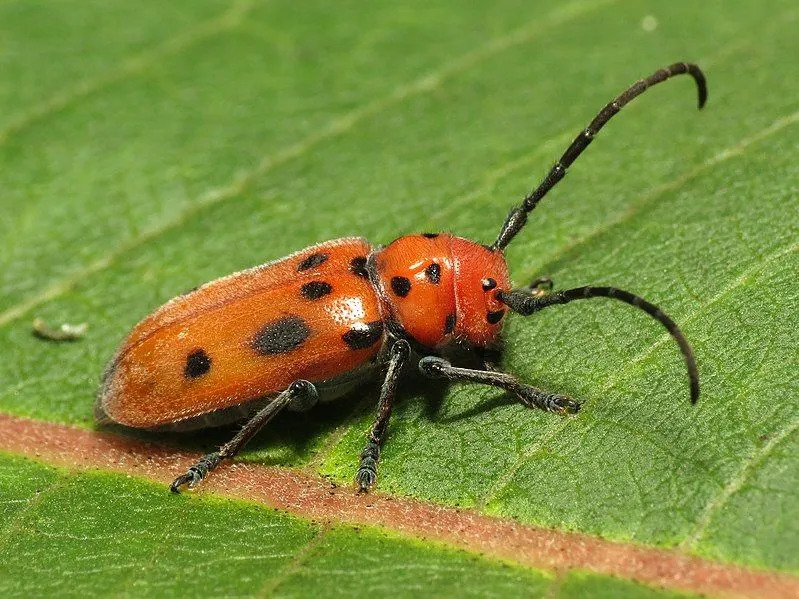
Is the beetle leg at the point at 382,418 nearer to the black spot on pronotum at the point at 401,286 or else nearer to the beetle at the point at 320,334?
the beetle at the point at 320,334

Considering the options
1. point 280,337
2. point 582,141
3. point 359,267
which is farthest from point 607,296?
point 280,337

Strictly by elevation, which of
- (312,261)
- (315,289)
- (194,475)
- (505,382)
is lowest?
(505,382)

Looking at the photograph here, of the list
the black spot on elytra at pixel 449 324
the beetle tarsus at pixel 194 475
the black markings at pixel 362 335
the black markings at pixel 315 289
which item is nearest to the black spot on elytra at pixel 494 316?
the black spot on elytra at pixel 449 324

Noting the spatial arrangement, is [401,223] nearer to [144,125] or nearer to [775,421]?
[144,125]

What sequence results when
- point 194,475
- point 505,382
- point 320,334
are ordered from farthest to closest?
Answer: 1. point 320,334
2. point 505,382
3. point 194,475

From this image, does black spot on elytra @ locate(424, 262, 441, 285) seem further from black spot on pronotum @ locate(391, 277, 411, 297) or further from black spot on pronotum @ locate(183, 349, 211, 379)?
black spot on pronotum @ locate(183, 349, 211, 379)

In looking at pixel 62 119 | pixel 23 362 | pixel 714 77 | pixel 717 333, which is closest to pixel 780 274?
pixel 717 333

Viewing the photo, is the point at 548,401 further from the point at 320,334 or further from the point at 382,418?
the point at 320,334
